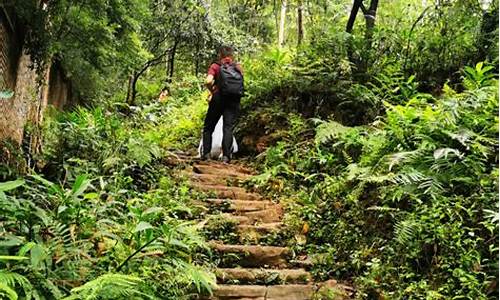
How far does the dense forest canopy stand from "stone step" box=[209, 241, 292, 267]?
6.9 inches

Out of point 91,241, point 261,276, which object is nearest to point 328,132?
point 261,276

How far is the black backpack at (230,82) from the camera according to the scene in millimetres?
7395

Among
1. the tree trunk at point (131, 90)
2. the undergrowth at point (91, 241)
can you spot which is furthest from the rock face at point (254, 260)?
the tree trunk at point (131, 90)

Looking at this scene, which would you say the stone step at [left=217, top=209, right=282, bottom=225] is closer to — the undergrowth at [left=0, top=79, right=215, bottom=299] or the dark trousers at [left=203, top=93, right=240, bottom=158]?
the undergrowth at [left=0, top=79, right=215, bottom=299]

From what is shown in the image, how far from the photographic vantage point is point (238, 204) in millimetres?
6023

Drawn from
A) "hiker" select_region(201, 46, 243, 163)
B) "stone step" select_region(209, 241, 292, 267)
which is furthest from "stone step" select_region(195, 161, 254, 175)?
"stone step" select_region(209, 241, 292, 267)

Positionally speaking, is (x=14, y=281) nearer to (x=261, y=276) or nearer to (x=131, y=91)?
(x=261, y=276)

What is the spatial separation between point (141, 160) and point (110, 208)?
1.80m

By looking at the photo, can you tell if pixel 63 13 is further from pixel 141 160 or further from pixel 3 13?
pixel 141 160

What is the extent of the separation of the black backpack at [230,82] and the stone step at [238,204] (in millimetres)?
1925

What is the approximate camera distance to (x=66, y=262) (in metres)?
3.51

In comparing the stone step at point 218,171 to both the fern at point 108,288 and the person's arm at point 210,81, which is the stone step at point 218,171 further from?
the fern at point 108,288

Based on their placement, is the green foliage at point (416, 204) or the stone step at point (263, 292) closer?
the green foliage at point (416, 204)

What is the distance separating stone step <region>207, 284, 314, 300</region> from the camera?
419cm
